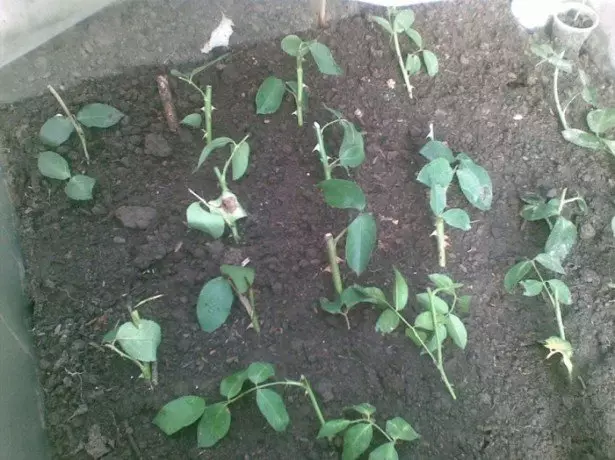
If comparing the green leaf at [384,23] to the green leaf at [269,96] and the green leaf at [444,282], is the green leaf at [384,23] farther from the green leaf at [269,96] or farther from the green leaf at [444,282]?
the green leaf at [444,282]

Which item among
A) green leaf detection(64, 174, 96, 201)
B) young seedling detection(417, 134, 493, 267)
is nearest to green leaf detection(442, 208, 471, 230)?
young seedling detection(417, 134, 493, 267)

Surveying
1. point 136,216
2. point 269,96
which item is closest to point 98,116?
point 136,216

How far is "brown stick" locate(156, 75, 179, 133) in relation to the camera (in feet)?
4.39

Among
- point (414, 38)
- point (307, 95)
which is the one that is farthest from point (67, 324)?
point (414, 38)

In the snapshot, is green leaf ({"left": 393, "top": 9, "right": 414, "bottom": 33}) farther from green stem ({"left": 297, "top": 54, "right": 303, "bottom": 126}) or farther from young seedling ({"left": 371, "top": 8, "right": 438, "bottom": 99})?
green stem ({"left": 297, "top": 54, "right": 303, "bottom": 126})

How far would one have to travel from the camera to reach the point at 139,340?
1036 mm

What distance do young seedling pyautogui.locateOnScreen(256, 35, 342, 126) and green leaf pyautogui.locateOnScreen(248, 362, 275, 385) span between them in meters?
0.59

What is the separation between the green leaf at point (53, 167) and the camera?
48.7 inches

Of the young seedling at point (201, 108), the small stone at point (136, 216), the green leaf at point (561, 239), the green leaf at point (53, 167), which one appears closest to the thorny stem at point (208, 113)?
the young seedling at point (201, 108)

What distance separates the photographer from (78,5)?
4.54 ft

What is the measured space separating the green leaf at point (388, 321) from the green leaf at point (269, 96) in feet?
1.77

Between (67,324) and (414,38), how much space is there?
1022 millimetres

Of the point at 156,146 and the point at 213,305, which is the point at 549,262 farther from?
the point at 156,146

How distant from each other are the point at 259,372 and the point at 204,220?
0.33 metres
